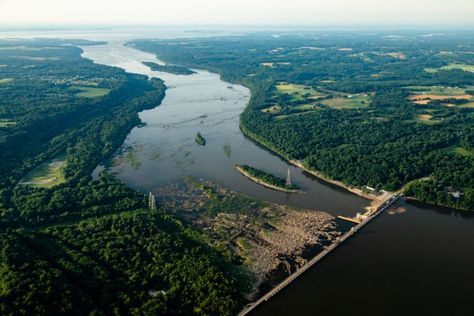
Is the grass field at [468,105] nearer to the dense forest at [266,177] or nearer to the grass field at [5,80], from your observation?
the dense forest at [266,177]

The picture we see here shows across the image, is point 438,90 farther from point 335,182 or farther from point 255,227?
point 255,227

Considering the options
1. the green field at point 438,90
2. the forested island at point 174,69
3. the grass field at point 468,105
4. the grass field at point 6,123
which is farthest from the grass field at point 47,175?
the forested island at point 174,69

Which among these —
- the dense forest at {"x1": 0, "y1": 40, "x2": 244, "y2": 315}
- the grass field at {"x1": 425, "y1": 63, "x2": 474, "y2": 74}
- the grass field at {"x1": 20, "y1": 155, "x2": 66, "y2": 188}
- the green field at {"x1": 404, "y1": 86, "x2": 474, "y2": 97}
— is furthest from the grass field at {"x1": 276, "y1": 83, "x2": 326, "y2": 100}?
the grass field at {"x1": 20, "y1": 155, "x2": 66, "y2": 188}

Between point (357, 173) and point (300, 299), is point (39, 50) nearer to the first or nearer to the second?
point (357, 173)

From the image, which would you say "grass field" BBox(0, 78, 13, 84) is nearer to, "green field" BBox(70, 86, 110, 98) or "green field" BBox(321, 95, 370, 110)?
"green field" BBox(70, 86, 110, 98)

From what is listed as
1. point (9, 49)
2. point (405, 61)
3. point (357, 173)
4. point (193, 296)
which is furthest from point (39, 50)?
point (193, 296)

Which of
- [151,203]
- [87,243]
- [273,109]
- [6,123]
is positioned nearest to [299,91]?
Result: [273,109]
